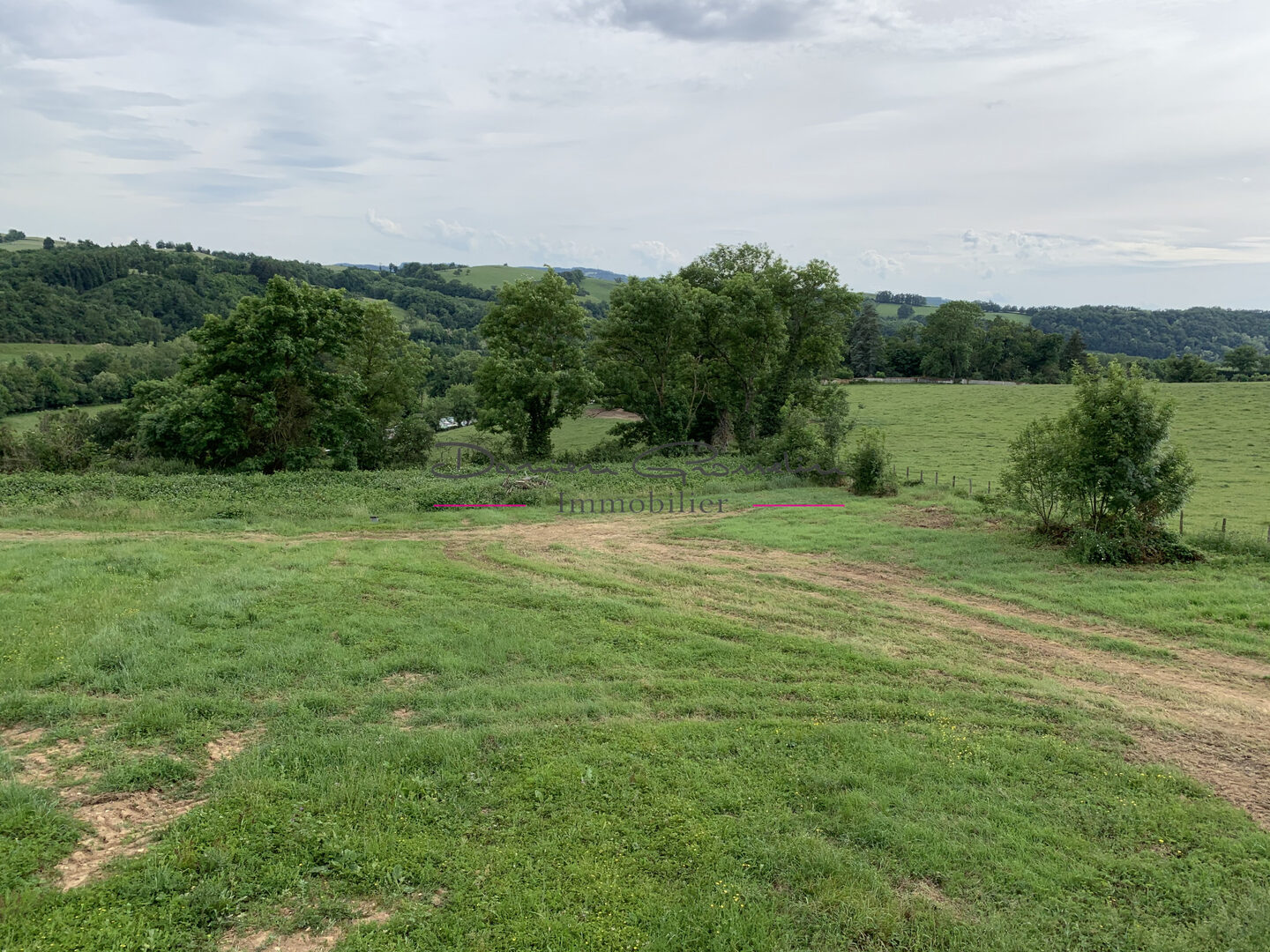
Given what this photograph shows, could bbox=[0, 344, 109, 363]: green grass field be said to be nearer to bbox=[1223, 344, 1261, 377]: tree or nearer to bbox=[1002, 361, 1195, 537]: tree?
bbox=[1002, 361, 1195, 537]: tree

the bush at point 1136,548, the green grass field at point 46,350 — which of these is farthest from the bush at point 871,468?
the green grass field at point 46,350

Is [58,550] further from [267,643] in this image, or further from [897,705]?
[897,705]

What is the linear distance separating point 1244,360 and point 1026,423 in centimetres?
6333

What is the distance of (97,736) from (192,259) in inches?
5658

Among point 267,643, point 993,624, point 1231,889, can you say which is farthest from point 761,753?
point 267,643

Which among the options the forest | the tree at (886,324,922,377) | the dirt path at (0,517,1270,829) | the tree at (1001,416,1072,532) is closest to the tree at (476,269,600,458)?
the forest

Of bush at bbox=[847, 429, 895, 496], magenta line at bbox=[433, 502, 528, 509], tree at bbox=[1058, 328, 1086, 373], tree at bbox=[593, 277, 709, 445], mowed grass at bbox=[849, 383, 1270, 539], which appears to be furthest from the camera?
tree at bbox=[1058, 328, 1086, 373]

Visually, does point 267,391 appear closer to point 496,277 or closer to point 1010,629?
point 1010,629

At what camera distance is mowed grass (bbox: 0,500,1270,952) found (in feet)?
17.9

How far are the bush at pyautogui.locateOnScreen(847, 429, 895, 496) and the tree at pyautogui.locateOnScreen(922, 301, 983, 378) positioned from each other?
2496 inches

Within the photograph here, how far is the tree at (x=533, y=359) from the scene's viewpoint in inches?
1292

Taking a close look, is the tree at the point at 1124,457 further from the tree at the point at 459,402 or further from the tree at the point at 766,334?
the tree at the point at 459,402

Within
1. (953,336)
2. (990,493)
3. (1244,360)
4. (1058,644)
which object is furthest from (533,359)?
(1244,360)

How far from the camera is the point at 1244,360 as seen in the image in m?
79.8
